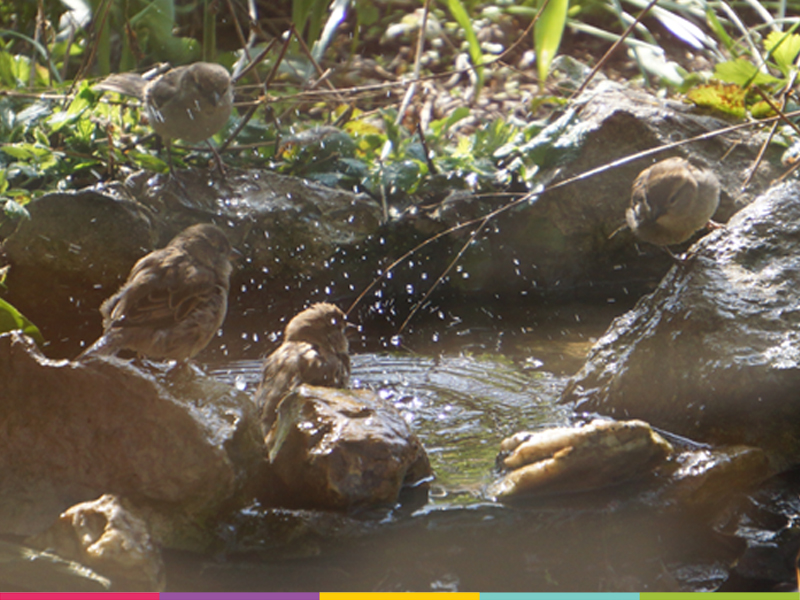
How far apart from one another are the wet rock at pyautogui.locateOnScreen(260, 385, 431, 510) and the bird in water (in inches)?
85.3

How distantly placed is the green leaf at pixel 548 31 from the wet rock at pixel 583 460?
3.25 meters

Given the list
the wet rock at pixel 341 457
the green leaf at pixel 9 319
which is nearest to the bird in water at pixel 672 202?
the wet rock at pixel 341 457

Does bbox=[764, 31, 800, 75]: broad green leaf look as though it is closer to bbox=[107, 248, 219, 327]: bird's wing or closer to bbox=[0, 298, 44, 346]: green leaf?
bbox=[107, 248, 219, 327]: bird's wing

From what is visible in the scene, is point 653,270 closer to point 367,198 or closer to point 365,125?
point 367,198

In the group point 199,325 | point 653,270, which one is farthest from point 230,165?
point 653,270

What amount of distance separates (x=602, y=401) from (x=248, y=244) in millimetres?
2632

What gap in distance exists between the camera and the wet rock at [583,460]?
288 centimetres

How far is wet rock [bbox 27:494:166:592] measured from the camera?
2393 millimetres

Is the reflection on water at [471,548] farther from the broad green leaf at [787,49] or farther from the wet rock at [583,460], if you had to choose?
the broad green leaf at [787,49]

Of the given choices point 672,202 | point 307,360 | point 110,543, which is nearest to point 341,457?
point 110,543

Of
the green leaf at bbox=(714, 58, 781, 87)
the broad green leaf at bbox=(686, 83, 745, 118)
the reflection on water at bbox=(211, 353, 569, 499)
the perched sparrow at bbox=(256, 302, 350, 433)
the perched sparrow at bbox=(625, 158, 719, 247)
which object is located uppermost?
the green leaf at bbox=(714, 58, 781, 87)

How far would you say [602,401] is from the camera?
150 inches

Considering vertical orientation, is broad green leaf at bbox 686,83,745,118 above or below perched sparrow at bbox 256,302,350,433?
above

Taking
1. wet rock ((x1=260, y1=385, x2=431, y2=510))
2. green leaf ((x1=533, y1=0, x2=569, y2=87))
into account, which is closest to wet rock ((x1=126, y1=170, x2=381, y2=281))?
green leaf ((x1=533, y1=0, x2=569, y2=87))
